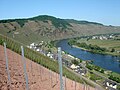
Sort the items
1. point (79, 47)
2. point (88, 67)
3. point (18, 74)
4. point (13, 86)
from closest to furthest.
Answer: point (13, 86) → point (18, 74) → point (88, 67) → point (79, 47)

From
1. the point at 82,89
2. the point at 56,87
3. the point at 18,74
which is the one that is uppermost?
the point at 18,74

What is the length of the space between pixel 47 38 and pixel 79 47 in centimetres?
4554

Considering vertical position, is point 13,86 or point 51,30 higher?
point 13,86

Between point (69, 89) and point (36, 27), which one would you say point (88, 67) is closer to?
point (69, 89)

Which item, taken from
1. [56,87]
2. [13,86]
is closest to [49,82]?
[56,87]

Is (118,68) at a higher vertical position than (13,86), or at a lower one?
lower

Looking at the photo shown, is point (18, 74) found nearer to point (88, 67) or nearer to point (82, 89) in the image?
point (82, 89)

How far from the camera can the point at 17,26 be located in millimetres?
161125

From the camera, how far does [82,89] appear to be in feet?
62.3

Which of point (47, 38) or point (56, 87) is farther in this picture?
point (47, 38)

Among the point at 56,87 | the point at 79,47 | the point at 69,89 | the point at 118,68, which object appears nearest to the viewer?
the point at 56,87

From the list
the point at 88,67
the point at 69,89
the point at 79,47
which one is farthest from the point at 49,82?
the point at 79,47

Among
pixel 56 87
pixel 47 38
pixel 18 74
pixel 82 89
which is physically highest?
pixel 18 74

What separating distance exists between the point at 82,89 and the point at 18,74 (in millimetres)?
6476
